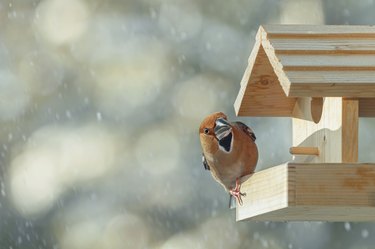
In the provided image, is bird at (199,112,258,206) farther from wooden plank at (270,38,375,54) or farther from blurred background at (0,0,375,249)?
blurred background at (0,0,375,249)

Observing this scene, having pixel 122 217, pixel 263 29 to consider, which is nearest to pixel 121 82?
pixel 122 217

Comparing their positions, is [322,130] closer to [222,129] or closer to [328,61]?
[222,129]

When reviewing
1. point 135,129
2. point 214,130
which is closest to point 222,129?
point 214,130

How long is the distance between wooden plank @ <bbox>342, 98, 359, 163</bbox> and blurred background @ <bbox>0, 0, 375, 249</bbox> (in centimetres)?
379

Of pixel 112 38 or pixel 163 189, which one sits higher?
pixel 112 38

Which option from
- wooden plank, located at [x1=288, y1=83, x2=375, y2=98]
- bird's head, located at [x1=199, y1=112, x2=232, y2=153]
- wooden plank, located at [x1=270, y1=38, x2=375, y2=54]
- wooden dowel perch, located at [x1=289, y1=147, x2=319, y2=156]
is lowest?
wooden dowel perch, located at [x1=289, y1=147, x2=319, y2=156]

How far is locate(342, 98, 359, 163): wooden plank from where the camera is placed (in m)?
2.94

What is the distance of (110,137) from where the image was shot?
7.04 m

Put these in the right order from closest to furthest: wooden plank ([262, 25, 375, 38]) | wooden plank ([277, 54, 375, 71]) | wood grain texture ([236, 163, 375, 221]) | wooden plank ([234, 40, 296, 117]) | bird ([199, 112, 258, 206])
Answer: wood grain texture ([236, 163, 375, 221])
wooden plank ([277, 54, 375, 71])
wooden plank ([262, 25, 375, 38])
bird ([199, 112, 258, 206])
wooden plank ([234, 40, 296, 117])

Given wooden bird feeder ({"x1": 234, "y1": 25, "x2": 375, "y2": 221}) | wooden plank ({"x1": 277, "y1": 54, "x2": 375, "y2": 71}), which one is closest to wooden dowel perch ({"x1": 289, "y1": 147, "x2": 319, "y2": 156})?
wooden bird feeder ({"x1": 234, "y1": 25, "x2": 375, "y2": 221})

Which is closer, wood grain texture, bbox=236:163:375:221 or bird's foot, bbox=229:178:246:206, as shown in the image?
wood grain texture, bbox=236:163:375:221

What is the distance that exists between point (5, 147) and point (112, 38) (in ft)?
2.73

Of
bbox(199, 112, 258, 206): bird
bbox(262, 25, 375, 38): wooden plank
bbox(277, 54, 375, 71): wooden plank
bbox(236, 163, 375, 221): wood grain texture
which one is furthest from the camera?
bbox(199, 112, 258, 206): bird

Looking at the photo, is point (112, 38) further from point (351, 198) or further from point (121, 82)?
point (351, 198)
